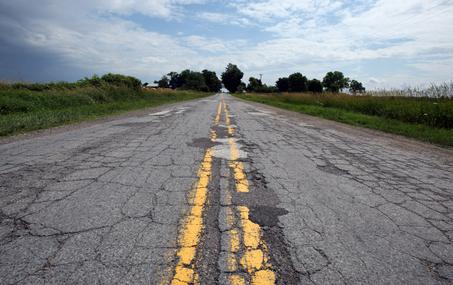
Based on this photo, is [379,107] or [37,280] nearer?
[37,280]

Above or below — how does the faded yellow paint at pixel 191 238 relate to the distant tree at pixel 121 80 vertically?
below

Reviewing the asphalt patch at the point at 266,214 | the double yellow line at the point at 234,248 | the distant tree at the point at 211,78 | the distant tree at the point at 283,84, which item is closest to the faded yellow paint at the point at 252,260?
A: the double yellow line at the point at 234,248

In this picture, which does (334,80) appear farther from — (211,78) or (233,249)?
(233,249)

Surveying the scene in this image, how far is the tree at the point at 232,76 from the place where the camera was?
12379cm

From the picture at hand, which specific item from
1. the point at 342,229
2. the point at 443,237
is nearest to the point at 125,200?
the point at 342,229

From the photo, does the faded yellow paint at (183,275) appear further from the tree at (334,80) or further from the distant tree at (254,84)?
the distant tree at (254,84)

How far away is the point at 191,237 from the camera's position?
2.42m

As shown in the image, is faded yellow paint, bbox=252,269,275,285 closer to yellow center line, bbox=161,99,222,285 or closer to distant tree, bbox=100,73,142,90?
yellow center line, bbox=161,99,222,285

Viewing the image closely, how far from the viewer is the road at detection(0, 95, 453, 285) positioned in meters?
2.05

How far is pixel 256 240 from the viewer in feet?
7.99

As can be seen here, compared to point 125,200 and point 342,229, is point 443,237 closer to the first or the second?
point 342,229

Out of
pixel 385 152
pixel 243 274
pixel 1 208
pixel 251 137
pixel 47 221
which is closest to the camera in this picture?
pixel 243 274

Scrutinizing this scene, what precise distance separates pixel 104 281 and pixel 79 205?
135 cm

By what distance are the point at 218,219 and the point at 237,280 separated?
2.83 ft
